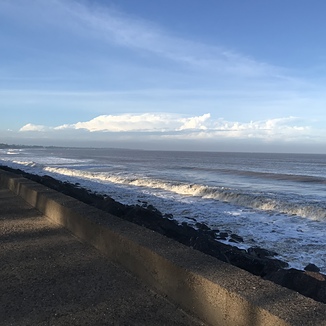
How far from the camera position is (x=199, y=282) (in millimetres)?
2932

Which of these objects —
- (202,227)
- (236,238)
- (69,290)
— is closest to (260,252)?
(236,238)

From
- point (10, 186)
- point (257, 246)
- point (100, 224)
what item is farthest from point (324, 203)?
point (100, 224)

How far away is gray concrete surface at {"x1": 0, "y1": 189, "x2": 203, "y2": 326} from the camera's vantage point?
293 cm

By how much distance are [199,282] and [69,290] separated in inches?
51.9

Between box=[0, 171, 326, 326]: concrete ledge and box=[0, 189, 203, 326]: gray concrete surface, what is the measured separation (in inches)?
4.8

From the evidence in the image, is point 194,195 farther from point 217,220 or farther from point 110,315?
point 110,315

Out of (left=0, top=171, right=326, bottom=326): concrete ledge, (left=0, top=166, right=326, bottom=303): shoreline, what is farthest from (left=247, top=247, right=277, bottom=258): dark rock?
(left=0, top=171, right=326, bottom=326): concrete ledge

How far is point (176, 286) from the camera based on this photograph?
10.4 feet

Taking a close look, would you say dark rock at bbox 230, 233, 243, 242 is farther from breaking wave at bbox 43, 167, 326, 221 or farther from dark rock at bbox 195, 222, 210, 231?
breaking wave at bbox 43, 167, 326, 221

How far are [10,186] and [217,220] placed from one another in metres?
6.69

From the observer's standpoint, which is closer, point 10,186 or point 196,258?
point 196,258

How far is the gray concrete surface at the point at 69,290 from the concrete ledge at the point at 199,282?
123mm

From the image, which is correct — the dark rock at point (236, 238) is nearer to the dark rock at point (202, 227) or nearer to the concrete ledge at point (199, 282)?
the dark rock at point (202, 227)

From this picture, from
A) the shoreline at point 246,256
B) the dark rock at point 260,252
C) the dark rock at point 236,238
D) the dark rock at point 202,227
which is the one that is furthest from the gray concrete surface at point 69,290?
the dark rock at point 202,227
